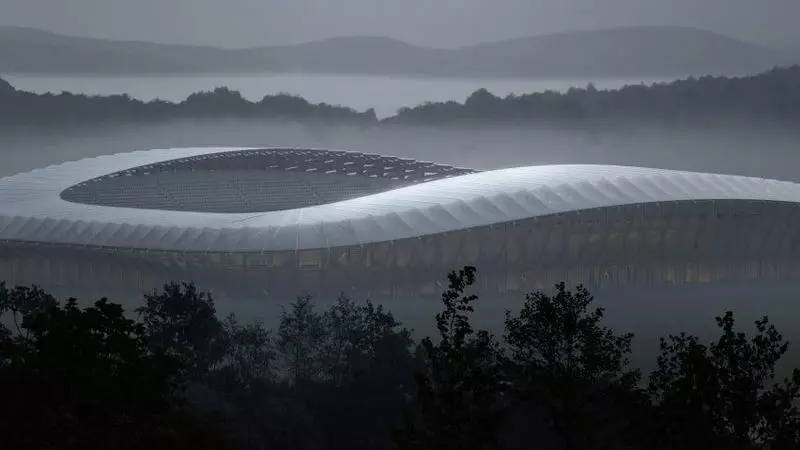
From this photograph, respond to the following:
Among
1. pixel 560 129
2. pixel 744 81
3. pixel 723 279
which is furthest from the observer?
pixel 560 129

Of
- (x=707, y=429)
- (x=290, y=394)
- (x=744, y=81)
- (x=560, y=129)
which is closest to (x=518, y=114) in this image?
(x=560, y=129)

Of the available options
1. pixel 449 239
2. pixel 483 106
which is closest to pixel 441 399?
pixel 449 239

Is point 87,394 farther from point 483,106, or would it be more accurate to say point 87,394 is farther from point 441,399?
point 483,106

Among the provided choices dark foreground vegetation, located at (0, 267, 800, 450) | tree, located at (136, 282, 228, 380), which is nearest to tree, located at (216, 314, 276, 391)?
tree, located at (136, 282, 228, 380)

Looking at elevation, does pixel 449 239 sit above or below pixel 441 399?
above

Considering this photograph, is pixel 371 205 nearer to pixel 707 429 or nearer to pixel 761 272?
pixel 761 272

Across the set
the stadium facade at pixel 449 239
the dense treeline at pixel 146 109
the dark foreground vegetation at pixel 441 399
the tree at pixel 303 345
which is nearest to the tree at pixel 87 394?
the dark foreground vegetation at pixel 441 399
